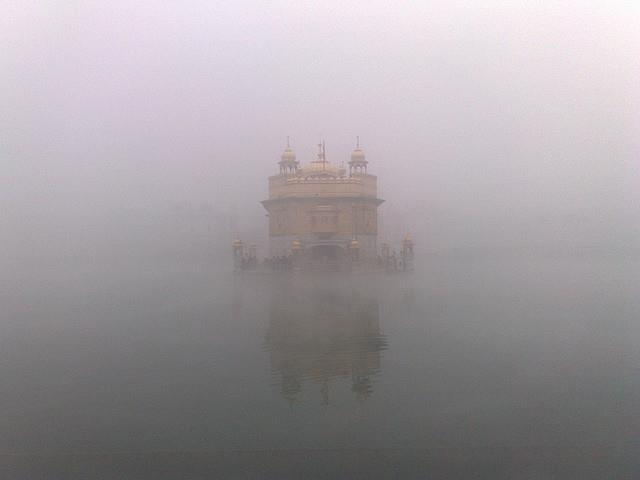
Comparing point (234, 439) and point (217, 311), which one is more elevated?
point (217, 311)

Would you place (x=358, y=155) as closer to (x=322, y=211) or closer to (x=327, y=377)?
(x=322, y=211)

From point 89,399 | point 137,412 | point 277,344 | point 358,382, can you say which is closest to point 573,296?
point 358,382

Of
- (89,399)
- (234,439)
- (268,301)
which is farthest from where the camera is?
(268,301)

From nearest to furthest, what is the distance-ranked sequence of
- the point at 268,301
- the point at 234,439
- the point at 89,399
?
1. the point at 234,439
2. the point at 89,399
3. the point at 268,301

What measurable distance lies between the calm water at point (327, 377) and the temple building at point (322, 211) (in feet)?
0.71

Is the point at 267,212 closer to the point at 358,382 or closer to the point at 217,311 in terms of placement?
the point at 217,311

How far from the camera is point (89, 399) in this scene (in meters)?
3.28

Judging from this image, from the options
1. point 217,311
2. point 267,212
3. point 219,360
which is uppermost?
point 267,212

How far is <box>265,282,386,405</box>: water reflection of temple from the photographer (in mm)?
3248

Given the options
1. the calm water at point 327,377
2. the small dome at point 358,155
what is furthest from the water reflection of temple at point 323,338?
the small dome at point 358,155

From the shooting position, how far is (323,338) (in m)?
3.44

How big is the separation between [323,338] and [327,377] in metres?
0.29

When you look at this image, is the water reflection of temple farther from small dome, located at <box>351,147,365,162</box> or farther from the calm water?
small dome, located at <box>351,147,365,162</box>

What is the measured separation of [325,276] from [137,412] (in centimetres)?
153
